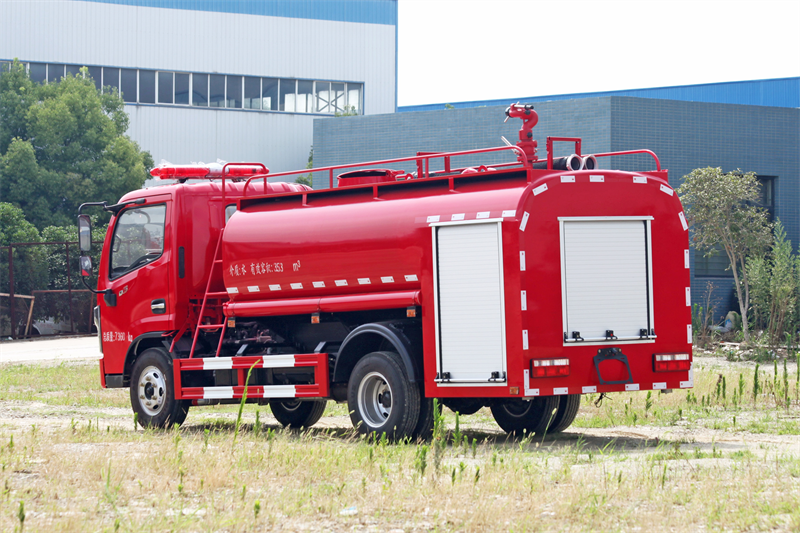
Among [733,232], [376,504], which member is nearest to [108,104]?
[733,232]

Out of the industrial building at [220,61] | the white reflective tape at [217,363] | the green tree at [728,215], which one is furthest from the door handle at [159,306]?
the industrial building at [220,61]

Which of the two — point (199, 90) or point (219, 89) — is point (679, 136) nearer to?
point (219, 89)

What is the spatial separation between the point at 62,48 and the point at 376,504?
4292 centimetres

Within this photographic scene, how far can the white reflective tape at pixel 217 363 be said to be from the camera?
12180 millimetres

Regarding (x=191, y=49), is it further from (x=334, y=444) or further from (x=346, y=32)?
(x=334, y=444)

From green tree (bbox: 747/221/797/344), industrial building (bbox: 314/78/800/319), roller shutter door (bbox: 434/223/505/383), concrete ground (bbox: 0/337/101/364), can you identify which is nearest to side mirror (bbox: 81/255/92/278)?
roller shutter door (bbox: 434/223/505/383)

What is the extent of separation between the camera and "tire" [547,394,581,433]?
37.4ft

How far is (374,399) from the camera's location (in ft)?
35.5

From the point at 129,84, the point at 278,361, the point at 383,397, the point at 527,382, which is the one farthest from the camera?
the point at 129,84

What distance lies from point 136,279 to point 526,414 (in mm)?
5512

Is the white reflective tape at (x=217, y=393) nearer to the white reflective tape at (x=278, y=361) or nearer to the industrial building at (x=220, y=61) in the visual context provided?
the white reflective tape at (x=278, y=361)

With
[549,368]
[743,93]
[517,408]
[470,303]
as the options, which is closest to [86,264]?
[470,303]

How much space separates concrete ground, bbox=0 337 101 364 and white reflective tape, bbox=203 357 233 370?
11.8m

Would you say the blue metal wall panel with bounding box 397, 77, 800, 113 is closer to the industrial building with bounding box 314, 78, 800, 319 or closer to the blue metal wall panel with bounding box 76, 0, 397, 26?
the blue metal wall panel with bounding box 76, 0, 397, 26
